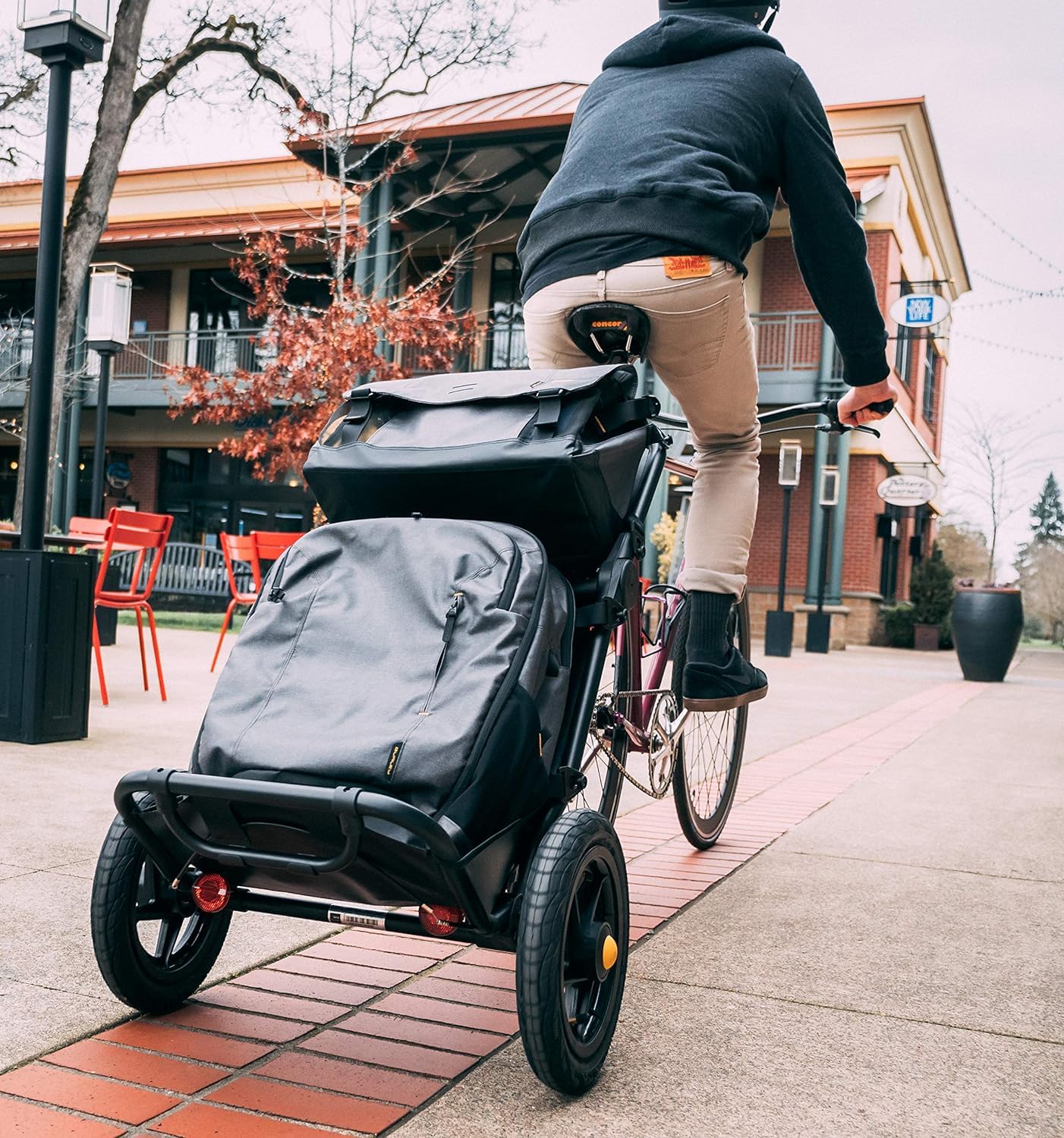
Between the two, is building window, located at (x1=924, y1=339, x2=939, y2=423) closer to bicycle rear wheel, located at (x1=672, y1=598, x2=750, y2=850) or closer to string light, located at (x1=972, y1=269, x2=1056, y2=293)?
string light, located at (x1=972, y1=269, x2=1056, y2=293)

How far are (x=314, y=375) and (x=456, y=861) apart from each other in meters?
13.9

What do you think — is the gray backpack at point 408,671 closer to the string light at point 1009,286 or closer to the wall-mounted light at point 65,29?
the wall-mounted light at point 65,29

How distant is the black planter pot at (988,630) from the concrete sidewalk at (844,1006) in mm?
8613

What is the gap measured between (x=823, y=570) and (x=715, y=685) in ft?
52.7

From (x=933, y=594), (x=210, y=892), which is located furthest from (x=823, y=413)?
(x=933, y=594)

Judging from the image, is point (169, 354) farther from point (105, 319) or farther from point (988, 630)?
point (988, 630)

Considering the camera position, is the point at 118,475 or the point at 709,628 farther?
the point at 118,475

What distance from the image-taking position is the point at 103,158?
503 inches

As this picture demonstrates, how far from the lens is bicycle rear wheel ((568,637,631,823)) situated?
2312 millimetres

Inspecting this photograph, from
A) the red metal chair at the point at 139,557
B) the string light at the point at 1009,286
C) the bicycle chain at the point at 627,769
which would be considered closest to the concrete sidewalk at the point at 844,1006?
the bicycle chain at the point at 627,769

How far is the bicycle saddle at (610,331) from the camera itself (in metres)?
2.28

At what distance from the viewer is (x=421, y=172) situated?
18.7 m

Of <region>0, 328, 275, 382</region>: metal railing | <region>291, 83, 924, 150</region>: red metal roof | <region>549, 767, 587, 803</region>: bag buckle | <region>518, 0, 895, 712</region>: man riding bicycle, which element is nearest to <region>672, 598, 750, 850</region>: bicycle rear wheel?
<region>518, 0, 895, 712</region>: man riding bicycle

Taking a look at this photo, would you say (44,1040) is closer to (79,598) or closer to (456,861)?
(456,861)
